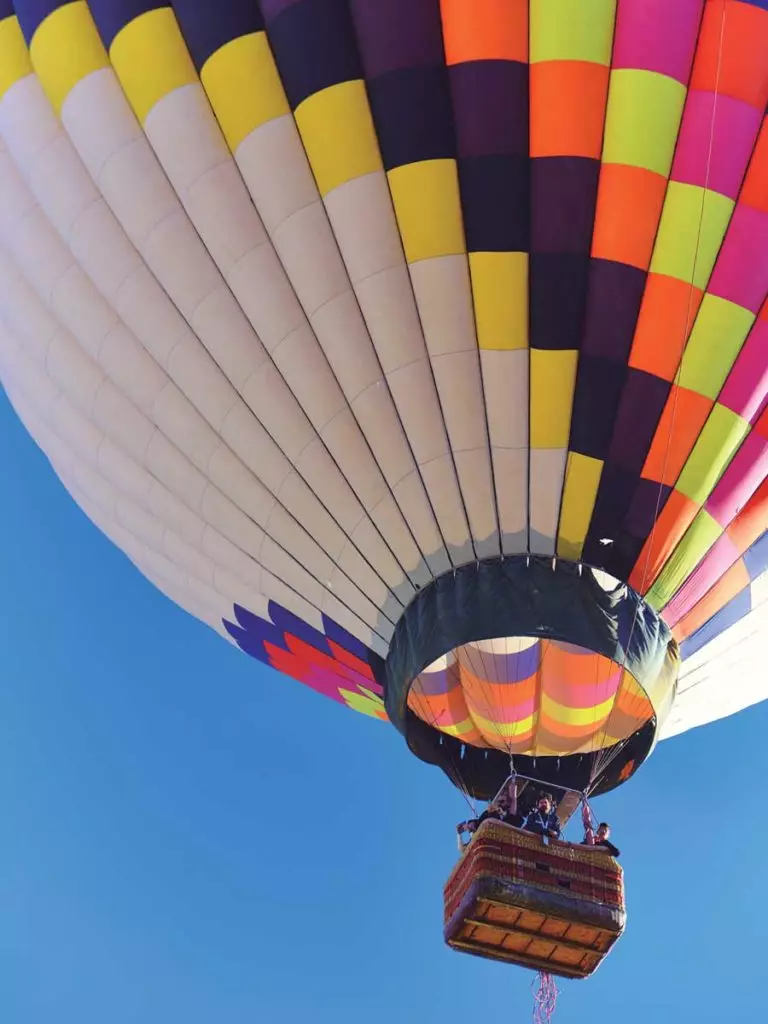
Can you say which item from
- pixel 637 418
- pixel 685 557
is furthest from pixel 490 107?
pixel 685 557

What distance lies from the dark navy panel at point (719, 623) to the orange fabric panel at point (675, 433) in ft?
2.68

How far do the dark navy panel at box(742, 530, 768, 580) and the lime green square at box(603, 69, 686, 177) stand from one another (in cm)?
167

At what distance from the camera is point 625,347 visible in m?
5.44

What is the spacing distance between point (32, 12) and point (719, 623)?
13.9 ft

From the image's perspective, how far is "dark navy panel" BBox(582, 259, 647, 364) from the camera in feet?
17.7

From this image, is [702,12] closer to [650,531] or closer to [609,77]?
[609,77]

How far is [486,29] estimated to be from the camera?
5.25 meters

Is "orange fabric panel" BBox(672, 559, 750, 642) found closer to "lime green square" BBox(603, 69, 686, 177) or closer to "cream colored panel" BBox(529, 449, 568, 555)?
"cream colored panel" BBox(529, 449, 568, 555)

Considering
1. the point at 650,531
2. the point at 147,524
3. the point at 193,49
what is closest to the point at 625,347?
the point at 650,531

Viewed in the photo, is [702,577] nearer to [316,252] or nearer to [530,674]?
[530,674]

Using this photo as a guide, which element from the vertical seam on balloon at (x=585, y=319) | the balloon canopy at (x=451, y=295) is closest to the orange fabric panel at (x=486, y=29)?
the balloon canopy at (x=451, y=295)

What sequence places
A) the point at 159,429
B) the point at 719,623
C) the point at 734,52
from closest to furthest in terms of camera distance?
the point at 734,52 → the point at 719,623 → the point at 159,429

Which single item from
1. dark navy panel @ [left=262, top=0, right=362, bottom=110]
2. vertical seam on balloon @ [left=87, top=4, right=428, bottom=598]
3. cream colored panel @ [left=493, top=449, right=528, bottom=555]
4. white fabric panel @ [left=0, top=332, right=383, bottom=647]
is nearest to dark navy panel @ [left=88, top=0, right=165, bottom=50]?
vertical seam on balloon @ [left=87, top=4, right=428, bottom=598]

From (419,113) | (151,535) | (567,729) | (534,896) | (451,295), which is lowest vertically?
(534,896)
